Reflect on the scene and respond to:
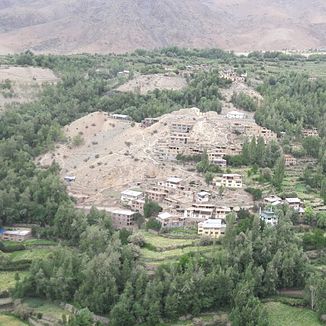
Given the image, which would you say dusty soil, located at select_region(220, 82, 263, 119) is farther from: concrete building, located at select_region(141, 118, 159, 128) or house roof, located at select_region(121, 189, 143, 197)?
house roof, located at select_region(121, 189, 143, 197)

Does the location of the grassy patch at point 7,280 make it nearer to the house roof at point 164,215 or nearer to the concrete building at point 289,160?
the house roof at point 164,215

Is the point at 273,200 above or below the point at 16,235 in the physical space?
above

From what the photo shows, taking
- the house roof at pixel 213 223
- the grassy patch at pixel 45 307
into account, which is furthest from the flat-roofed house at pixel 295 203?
the grassy patch at pixel 45 307

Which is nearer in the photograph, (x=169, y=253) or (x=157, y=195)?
(x=169, y=253)

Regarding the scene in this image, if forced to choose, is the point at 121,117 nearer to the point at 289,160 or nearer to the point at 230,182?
the point at 289,160

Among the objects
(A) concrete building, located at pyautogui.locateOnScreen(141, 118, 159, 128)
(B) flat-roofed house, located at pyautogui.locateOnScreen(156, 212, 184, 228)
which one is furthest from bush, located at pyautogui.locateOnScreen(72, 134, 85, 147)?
(B) flat-roofed house, located at pyautogui.locateOnScreen(156, 212, 184, 228)

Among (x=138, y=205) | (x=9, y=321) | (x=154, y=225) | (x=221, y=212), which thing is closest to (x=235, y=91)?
(x=138, y=205)
